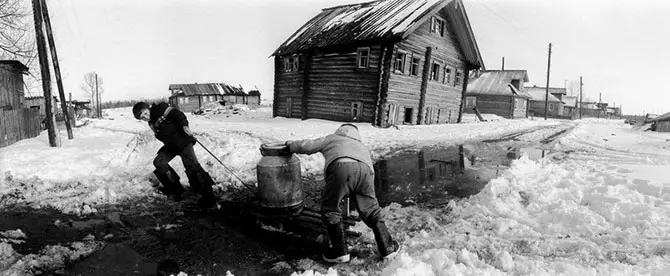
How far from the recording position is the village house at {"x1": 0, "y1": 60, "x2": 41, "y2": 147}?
10.7 m

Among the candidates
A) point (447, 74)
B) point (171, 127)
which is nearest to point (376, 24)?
point (447, 74)

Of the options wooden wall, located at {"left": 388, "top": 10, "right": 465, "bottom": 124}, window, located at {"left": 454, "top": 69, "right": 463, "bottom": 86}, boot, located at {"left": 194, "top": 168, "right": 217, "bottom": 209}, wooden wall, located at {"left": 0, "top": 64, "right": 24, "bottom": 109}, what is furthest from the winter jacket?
window, located at {"left": 454, "top": 69, "right": 463, "bottom": 86}

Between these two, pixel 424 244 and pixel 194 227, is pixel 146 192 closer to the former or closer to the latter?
pixel 194 227

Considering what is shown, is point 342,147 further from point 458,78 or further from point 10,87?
point 458,78

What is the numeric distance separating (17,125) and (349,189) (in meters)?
12.9

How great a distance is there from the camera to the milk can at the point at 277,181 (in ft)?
15.6

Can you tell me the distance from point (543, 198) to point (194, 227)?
4.76m

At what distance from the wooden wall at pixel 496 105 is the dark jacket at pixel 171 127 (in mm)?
43105

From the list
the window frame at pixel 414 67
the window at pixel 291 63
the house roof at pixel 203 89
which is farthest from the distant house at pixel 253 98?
the window frame at pixel 414 67

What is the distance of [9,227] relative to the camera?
173 inches

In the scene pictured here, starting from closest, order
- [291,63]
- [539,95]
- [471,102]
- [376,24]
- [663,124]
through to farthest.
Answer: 1. [376,24]
2. [291,63]
3. [663,124]
4. [471,102]
5. [539,95]

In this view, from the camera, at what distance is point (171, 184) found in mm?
5781

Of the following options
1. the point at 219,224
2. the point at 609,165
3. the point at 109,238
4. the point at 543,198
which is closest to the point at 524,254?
the point at 543,198

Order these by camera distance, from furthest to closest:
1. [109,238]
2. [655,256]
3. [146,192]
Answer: [146,192] < [109,238] < [655,256]
